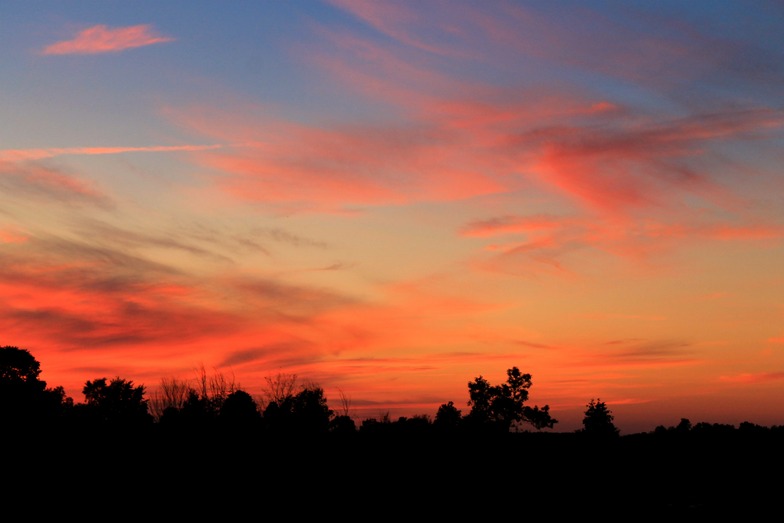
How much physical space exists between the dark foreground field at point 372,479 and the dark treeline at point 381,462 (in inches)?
5.6

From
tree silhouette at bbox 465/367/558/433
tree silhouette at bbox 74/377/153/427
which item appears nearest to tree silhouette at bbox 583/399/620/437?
tree silhouette at bbox 465/367/558/433

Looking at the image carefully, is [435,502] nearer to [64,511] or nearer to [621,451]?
[64,511]

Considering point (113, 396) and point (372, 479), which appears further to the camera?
point (113, 396)

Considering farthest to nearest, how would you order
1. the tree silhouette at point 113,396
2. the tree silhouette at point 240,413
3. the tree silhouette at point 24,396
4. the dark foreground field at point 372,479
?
the tree silhouette at point 113,396 → the tree silhouette at point 240,413 → the tree silhouette at point 24,396 → the dark foreground field at point 372,479

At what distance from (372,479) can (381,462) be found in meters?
6.00

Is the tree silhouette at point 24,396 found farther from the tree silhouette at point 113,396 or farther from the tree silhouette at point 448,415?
the tree silhouette at point 448,415

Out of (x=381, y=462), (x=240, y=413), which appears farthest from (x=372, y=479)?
(x=240, y=413)

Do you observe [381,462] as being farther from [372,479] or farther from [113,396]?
[113,396]

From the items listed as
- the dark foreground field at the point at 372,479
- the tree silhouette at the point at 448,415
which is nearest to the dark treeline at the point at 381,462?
the dark foreground field at the point at 372,479

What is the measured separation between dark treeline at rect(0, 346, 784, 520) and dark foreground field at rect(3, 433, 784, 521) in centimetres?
14

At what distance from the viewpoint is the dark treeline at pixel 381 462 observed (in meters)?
50.7

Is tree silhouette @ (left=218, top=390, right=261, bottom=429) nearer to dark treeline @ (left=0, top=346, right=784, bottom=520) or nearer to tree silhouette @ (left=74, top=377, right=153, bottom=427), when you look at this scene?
dark treeline @ (left=0, top=346, right=784, bottom=520)

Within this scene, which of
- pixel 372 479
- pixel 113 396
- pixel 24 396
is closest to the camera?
pixel 372 479

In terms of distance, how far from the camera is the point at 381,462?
6247cm
